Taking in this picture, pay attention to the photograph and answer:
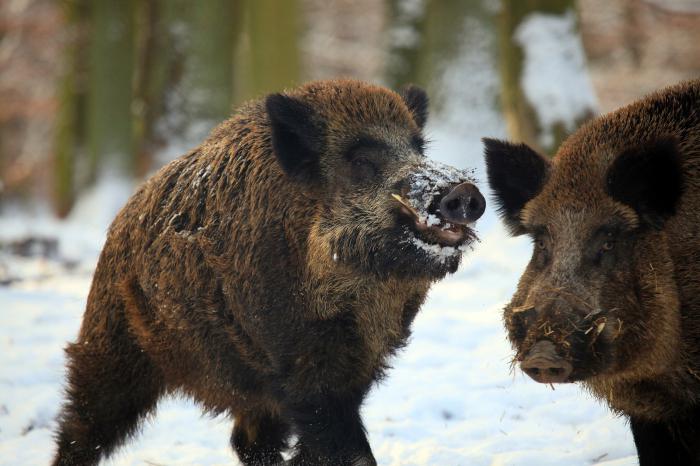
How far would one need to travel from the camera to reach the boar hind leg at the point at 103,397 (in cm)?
543

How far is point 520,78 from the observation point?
10438mm

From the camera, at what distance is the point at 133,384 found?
544 centimetres

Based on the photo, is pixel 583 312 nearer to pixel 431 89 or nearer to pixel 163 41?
pixel 431 89

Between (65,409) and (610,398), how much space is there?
320cm

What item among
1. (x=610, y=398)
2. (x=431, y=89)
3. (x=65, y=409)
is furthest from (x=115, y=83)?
(x=610, y=398)

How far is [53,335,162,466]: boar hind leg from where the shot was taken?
5434mm

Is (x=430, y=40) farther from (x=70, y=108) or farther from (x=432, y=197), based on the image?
(x=432, y=197)

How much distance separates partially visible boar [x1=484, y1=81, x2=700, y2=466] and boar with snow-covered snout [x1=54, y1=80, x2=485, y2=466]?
1.74 feet

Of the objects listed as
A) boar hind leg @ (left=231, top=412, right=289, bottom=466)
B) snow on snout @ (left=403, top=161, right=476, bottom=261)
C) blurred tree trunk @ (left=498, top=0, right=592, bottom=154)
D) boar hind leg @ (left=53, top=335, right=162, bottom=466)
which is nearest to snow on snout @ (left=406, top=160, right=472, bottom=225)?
snow on snout @ (left=403, top=161, right=476, bottom=261)

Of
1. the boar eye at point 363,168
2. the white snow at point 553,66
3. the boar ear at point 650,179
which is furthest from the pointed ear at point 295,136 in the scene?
the white snow at point 553,66

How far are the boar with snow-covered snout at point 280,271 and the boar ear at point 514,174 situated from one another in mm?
204

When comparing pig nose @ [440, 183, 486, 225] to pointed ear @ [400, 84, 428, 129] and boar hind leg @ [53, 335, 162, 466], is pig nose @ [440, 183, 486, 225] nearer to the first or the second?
pointed ear @ [400, 84, 428, 129]

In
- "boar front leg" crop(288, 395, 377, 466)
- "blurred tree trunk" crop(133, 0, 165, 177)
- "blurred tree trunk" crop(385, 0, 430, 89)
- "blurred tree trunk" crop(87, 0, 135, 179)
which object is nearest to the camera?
"boar front leg" crop(288, 395, 377, 466)

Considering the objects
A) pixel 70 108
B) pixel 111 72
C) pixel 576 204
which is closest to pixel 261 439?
pixel 576 204
